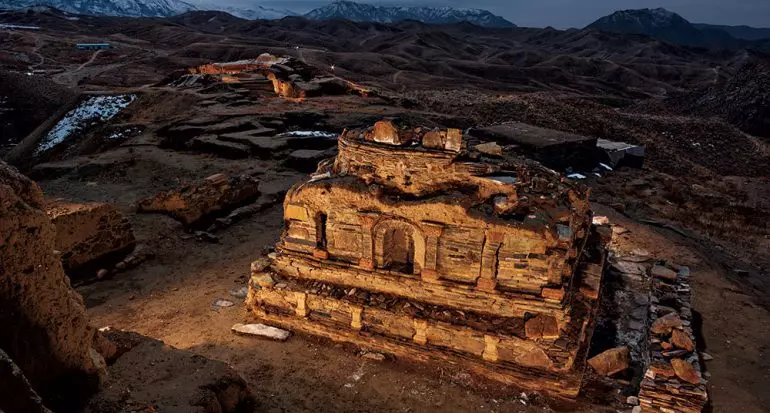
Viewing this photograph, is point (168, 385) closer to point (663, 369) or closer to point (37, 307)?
point (37, 307)

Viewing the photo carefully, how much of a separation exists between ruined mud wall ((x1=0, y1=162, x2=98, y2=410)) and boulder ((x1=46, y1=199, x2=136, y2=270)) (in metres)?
6.08

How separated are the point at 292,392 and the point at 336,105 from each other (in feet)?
63.3

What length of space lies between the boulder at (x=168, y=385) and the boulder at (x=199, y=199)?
292 inches

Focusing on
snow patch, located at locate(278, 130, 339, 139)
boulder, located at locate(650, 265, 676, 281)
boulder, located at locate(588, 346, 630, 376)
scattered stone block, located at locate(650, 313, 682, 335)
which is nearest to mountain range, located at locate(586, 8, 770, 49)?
snow patch, located at locate(278, 130, 339, 139)

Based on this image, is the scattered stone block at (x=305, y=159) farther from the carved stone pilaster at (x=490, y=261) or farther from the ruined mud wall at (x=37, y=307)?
the ruined mud wall at (x=37, y=307)

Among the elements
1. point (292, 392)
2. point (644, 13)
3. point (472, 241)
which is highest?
point (644, 13)

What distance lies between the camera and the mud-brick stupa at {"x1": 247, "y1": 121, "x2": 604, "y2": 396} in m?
6.56

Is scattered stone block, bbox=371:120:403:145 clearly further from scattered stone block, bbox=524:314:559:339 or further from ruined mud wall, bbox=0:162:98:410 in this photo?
ruined mud wall, bbox=0:162:98:410

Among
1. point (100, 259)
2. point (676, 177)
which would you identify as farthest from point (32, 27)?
point (676, 177)

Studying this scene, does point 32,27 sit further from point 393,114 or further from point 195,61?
point 393,114

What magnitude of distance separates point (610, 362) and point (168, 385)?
5.90 meters

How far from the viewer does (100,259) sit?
34.0 feet

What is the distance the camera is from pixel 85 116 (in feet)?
78.9

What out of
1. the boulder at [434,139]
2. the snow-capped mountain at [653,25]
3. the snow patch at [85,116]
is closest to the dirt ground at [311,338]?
the boulder at [434,139]
